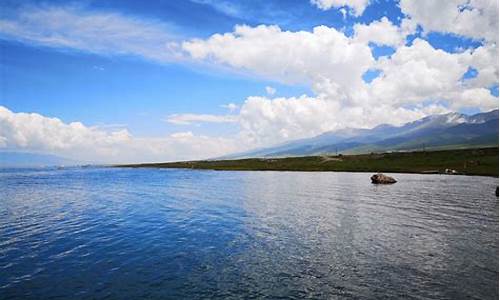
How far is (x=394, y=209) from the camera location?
5659 centimetres

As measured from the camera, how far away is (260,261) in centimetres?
2991

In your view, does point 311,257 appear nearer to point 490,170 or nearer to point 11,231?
point 11,231

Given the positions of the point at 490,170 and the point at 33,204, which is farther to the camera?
the point at 490,170

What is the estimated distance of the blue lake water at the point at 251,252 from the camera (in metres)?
24.0

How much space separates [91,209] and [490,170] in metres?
131

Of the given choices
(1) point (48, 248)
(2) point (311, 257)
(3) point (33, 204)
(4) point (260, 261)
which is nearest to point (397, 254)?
(2) point (311, 257)

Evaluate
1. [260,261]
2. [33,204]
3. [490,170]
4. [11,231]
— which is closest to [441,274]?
[260,261]

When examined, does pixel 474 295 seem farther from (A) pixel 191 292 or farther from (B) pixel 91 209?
(B) pixel 91 209

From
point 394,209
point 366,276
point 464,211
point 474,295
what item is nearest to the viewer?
point 474,295

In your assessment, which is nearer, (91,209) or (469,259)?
(469,259)

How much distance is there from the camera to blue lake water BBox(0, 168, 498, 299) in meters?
24.0

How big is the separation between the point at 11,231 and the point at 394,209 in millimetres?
51213

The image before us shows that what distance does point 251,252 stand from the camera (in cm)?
3272

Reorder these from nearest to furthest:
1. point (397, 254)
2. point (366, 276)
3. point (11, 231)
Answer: point (366, 276) < point (397, 254) < point (11, 231)
